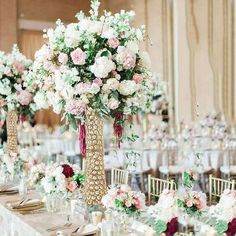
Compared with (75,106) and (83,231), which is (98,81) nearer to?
(75,106)

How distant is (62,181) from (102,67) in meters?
0.86

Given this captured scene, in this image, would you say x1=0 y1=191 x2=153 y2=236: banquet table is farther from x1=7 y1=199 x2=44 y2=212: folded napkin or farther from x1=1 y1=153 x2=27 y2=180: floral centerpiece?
x1=1 y1=153 x2=27 y2=180: floral centerpiece

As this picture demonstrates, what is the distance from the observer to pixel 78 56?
9.24ft

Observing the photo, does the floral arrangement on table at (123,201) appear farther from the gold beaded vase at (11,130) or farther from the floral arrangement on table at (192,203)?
the gold beaded vase at (11,130)

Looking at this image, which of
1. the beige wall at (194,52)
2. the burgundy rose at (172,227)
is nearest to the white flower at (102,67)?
the burgundy rose at (172,227)

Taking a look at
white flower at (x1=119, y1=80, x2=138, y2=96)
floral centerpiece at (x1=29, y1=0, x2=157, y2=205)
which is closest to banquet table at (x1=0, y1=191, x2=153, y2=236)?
floral centerpiece at (x1=29, y1=0, x2=157, y2=205)

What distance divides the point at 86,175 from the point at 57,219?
360mm

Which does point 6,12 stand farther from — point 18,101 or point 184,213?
point 184,213

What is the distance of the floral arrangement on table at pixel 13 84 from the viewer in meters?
4.54

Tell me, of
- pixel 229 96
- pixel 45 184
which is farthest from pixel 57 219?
pixel 229 96

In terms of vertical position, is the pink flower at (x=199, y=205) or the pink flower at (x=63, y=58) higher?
the pink flower at (x=63, y=58)

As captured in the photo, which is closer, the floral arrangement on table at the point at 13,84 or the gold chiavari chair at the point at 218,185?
the gold chiavari chair at the point at 218,185

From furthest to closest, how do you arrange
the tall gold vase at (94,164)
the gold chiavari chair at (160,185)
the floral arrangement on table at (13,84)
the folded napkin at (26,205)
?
the floral arrangement on table at (13,84), the gold chiavari chair at (160,185), the folded napkin at (26,205), the tall gold vase at (94,164)

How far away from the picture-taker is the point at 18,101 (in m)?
4.61
